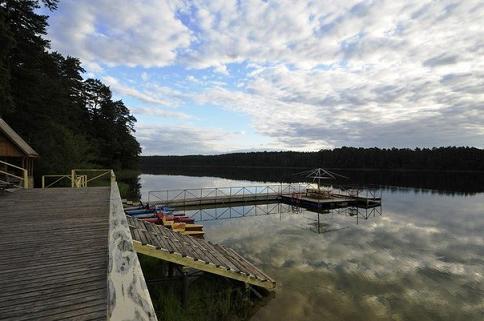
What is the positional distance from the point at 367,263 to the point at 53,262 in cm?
1479

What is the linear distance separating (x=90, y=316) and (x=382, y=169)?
140254mm

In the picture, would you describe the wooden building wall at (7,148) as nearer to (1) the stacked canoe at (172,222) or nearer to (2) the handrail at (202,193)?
(1) the stacked canoe at (172,222)

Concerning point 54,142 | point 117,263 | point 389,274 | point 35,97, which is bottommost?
point 389,274

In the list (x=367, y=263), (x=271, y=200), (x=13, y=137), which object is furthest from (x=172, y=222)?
(x=271, y=200)

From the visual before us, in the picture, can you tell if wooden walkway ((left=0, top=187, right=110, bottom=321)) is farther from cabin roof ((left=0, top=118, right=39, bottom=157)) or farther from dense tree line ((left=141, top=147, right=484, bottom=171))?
dense tree line ((left=141, top=147, right=484, bottom=171))

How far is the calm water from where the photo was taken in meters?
10.7

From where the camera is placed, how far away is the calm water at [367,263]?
10709 millimetres

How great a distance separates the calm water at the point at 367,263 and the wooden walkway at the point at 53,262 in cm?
601

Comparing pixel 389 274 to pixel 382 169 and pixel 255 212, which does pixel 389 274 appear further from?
pixel 382 169

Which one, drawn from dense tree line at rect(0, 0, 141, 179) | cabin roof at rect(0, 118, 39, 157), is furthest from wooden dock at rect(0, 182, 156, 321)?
dense tree line at rect(0, 0, 141, 179)

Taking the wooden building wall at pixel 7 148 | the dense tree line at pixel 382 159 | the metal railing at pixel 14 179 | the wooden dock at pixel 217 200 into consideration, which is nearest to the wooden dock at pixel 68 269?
the metal railing at pixel 14 179

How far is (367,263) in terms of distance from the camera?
617 inches

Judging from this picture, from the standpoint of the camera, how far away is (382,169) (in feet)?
424

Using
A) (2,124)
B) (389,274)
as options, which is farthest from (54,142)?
(389,274)
